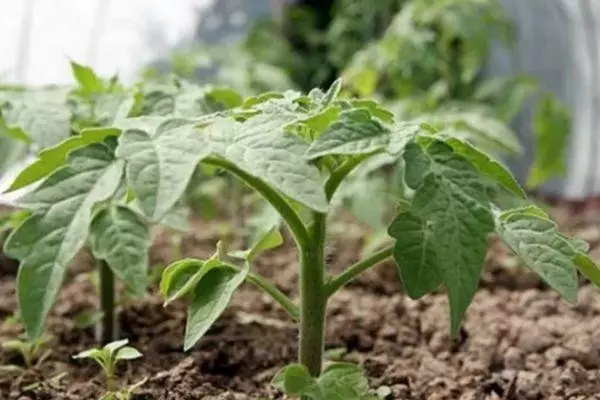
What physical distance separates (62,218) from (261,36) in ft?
9.86

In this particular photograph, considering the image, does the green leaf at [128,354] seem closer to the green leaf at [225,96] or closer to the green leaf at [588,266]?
the green leaf at [225,96]

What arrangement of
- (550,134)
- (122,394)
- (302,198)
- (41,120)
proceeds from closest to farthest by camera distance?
1. (302,198)
2. (122,394)
3. (41,120)
4. (550,134)

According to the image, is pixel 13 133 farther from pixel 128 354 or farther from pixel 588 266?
pixel 588 266

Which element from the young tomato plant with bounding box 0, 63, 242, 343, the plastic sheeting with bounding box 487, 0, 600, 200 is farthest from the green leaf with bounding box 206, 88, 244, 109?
the plastic sheeting with bounding box 487, 0, 600, 200

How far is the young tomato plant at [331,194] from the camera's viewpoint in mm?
925

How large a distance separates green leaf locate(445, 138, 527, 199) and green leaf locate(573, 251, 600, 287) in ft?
0.35

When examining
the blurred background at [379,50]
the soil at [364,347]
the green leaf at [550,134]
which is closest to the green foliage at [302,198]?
the soil at [364,347]

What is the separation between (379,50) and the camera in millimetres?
2699

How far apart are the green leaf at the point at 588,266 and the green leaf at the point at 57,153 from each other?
51cm

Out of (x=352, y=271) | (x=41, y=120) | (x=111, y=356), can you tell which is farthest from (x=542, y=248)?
(x=41, y=120)

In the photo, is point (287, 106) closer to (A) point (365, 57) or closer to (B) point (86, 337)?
(B) point (86, 337)

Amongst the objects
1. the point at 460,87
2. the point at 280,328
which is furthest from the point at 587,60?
the point at 280,328

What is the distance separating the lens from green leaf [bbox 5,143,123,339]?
978 millimetres

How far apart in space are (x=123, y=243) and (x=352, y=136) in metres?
0.39
